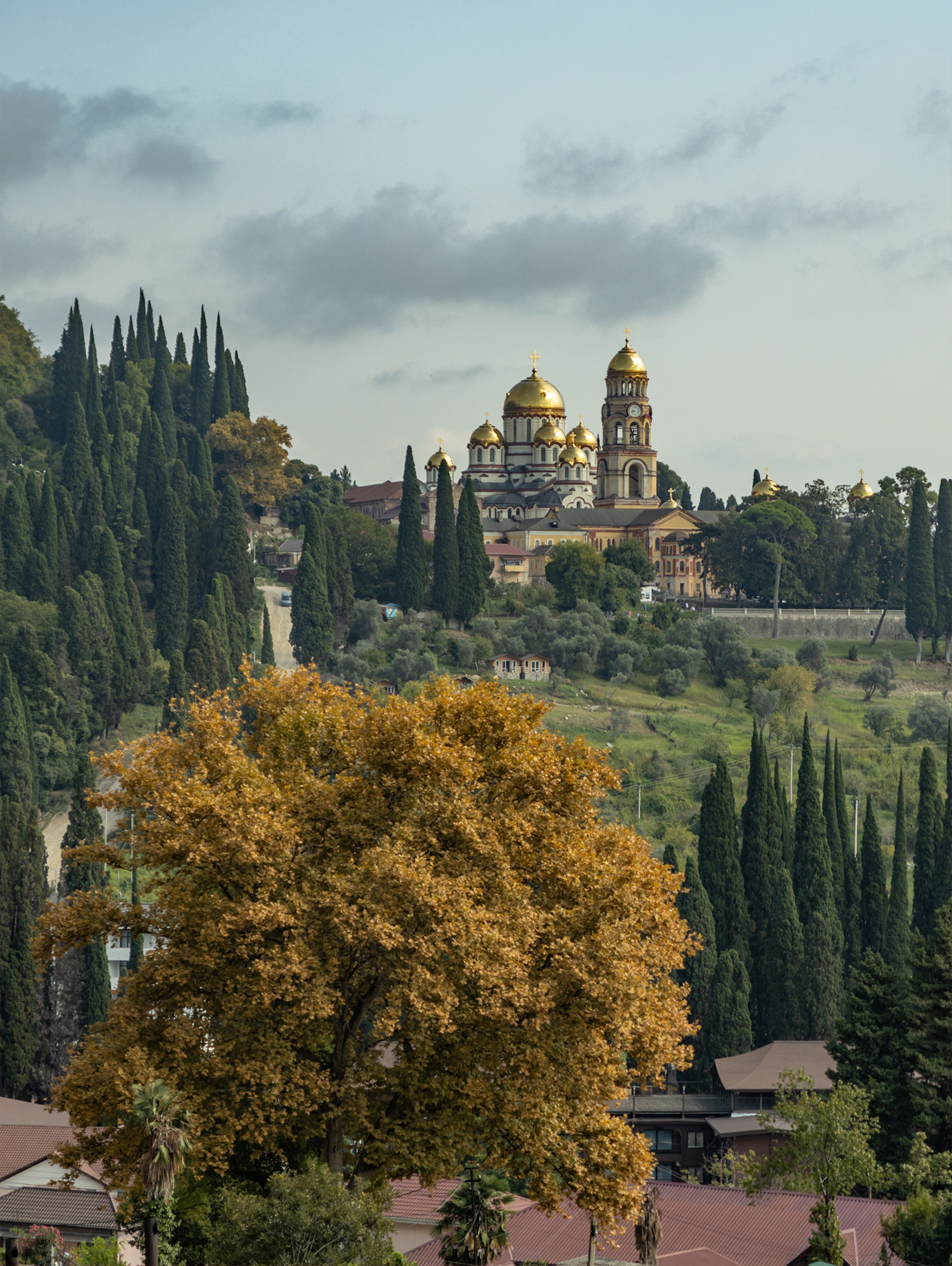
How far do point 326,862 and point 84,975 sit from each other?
87.8ft

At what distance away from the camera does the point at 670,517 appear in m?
116

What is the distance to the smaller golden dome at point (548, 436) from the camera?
124 meters

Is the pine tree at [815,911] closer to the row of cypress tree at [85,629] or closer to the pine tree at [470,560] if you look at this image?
the row of cypress tree at [85,629]

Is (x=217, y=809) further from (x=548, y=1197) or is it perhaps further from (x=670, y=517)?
(x=670, y=517)

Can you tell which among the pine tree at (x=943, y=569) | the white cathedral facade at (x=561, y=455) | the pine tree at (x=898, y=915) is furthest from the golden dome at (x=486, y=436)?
the pine tree at (x=898, y=915)

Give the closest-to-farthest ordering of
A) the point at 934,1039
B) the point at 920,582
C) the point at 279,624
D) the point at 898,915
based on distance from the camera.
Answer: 1. the point at 934,1039
2. the point at 898,915
3. the point at 920,582
4. the point at 279,624

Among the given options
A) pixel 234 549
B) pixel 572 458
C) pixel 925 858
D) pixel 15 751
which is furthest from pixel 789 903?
pixel 572 458

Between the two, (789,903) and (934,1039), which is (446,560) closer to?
(789,903)

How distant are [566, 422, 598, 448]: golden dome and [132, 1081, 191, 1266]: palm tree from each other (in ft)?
345

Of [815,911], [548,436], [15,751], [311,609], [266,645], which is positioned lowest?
[815,911]

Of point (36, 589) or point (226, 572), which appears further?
point (226, 572)

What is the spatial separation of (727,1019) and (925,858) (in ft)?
38.4

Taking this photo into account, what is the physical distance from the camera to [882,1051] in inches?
1581

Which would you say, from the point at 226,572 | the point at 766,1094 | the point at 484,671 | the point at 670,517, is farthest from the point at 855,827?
the point at 670,517
